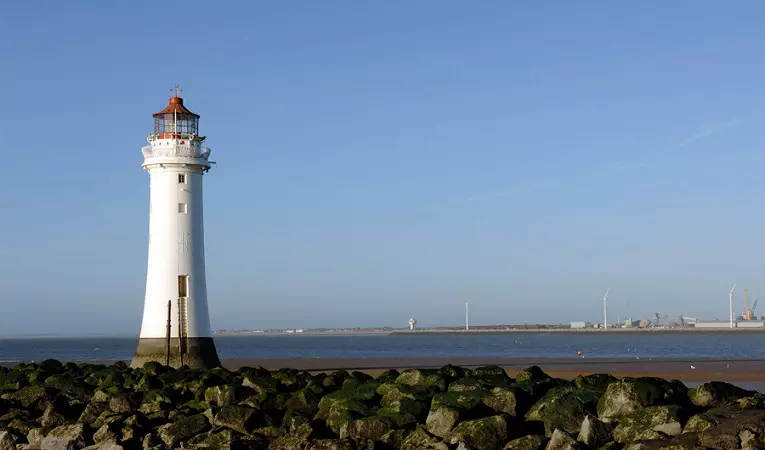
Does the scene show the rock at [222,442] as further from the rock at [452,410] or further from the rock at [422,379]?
the rock at [422,379]

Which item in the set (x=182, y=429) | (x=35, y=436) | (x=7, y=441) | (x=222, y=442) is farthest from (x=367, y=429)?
(x=7, y=441)

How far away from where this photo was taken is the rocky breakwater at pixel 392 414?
16.9 metres

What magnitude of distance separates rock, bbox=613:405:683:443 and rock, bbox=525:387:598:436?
0.85 meters

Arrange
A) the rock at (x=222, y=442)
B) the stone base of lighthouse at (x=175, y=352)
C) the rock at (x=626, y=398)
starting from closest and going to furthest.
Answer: the rock at (x=626, y=398) < the rock at (x=222, y=442) < the stone base of lighthouse at (x=175, y=352)

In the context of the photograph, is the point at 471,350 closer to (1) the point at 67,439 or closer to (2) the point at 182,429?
(2) the point at 182,429

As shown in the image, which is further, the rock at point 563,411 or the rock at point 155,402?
the rock at point 155,402

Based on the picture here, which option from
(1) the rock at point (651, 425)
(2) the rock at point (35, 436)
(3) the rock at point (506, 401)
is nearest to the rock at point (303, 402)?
(3) the rock at point (506, 401)

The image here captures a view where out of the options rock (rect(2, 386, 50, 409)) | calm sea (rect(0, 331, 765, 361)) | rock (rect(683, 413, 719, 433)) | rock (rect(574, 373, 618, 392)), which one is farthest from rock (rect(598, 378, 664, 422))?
calm sea (rect(0, 331, 765, 361))

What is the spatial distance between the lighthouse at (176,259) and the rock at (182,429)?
1167 cm

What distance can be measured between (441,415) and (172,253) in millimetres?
15554

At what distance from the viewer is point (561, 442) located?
16.4 metres

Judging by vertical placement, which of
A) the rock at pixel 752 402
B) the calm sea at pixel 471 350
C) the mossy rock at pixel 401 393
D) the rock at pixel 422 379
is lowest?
the calm sea at pixel 471 350

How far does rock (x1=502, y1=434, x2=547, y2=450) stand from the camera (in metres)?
16.8

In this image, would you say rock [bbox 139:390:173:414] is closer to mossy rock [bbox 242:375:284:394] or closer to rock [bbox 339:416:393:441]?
mossy rock [bbox 242:375:284:394]
